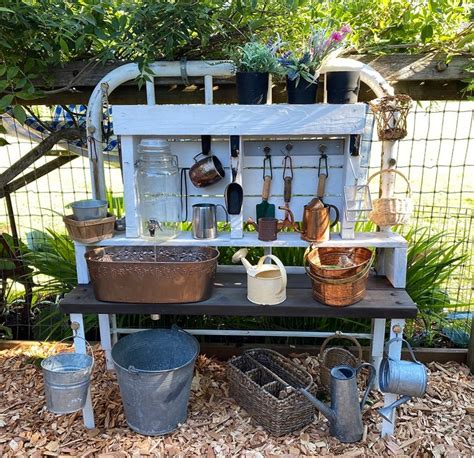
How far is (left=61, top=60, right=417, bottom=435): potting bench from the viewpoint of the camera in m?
2.10

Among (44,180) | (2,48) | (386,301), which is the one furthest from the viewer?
(44,180)

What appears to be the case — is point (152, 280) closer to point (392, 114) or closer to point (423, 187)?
point (392, 114)

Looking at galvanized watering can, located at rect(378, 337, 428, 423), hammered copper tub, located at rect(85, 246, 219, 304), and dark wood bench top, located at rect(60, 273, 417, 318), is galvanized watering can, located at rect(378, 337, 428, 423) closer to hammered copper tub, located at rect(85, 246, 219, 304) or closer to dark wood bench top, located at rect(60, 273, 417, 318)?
dark wood bench top, located at rect(60, 273, 417, 318)

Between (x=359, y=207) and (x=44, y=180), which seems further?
(x=44, y=180)

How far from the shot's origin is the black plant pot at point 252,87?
208 cm

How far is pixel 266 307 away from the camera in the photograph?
212cm

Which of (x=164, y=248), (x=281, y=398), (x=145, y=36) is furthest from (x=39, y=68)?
(x=281, y=398)

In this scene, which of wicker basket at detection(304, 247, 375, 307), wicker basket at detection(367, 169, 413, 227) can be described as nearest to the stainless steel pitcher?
wicker basket at detection(304, 247, 375, 307)

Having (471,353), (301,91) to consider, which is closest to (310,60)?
(301,91)

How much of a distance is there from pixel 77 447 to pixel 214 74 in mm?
1845

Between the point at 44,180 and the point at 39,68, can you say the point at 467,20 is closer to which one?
the point at 39,68

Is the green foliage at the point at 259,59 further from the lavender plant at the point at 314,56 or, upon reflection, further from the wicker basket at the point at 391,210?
the wicker basket at the point at 391,210

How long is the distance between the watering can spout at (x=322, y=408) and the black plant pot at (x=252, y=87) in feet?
4.32

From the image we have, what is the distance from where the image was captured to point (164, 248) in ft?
7.95
